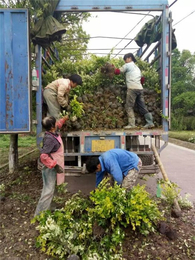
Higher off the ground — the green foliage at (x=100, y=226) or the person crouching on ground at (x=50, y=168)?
the person crouching on ground at (x=50, y=168)

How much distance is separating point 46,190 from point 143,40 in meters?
4.70

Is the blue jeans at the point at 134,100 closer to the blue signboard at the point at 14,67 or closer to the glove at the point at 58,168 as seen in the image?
the blue signboard at the point at 14,67

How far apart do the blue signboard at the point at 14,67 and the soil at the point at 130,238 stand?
4.43 feet

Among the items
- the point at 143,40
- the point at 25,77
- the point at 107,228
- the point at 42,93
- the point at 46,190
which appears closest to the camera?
the point at 107,228

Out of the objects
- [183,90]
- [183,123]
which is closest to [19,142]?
[183,123]

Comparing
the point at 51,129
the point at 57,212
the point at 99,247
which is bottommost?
the point at 99,247

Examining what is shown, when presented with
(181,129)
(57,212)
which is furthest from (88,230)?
(181,129)

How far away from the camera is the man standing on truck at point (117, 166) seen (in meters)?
3.36

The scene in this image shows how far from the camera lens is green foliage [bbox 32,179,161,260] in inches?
110

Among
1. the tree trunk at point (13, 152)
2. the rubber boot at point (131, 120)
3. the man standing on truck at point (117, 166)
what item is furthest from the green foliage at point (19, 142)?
the man standing on truck at point (117, 166)

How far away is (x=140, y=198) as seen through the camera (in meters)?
2.97

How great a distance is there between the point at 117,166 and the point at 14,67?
2454mm

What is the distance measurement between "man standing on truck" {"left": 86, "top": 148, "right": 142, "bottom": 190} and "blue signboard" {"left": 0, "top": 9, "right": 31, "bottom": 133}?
5.30ft

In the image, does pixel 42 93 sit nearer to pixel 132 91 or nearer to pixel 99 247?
pixel 132 91
